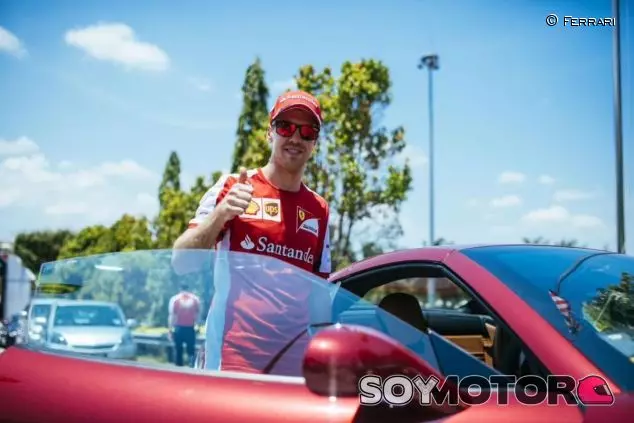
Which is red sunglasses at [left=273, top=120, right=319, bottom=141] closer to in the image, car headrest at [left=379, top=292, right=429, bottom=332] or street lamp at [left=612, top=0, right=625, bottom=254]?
car headrest at [left=379, top=292, right=429, bottom=332]

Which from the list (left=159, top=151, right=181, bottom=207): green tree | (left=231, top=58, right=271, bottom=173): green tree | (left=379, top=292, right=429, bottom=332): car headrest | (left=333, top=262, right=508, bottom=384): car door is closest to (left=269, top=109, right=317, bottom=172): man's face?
(left=333, top=262, right=508, bottom=384): car door

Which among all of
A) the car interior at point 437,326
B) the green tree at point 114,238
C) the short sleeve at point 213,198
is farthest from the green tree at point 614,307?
the green tree at point 114,238

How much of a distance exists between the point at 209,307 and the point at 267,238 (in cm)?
61

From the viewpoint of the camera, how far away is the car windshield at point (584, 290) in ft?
4.97

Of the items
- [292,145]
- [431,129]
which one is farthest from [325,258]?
[431,129]

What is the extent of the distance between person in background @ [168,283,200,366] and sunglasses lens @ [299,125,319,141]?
0.96 metres

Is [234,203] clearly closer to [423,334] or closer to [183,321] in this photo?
[183,321]

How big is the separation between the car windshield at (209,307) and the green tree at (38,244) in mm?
64615

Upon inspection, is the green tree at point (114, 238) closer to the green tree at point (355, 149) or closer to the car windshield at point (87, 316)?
the green tree at point (355, 149)

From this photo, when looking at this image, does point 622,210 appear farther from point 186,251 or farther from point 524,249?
point 186,251

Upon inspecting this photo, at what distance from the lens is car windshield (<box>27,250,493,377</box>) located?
167cm

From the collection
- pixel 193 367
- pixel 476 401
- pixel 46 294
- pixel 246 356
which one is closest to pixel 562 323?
pixel 476 401

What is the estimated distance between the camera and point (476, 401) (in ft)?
4.72

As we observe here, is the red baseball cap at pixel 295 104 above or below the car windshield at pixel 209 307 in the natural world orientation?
above
